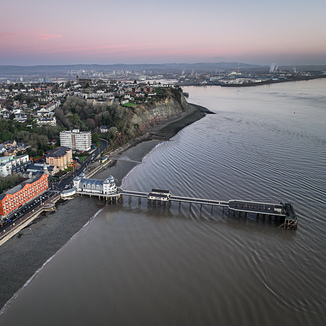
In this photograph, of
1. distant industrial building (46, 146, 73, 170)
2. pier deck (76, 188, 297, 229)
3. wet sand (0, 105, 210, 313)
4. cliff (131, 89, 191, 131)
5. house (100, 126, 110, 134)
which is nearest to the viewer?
wet sand (0, 105, 210, 313)

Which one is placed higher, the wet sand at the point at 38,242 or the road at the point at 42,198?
the road at the point at 42,198

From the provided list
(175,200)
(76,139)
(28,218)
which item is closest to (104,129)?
(76,139)

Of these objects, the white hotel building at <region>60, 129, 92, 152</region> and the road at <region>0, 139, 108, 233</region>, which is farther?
the white hotel building at <region>60, 129, 92, 152</region>

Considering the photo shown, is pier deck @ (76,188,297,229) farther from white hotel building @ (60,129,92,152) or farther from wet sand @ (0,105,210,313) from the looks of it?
white hotel building @ (60,129,92,152)

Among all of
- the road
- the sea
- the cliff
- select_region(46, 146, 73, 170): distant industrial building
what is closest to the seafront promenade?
the road

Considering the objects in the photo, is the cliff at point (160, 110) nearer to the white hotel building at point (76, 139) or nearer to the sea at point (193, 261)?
the white hotel building at point (76, 139)

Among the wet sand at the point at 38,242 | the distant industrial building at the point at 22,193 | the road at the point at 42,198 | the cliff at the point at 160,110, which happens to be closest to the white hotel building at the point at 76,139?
the road at the point at 42,198

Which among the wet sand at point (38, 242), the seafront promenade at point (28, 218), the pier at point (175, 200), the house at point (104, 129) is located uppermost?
the house at point (104, 129)
